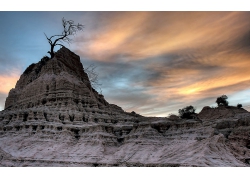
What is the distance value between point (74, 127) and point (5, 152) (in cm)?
528

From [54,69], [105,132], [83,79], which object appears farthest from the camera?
[83,79]

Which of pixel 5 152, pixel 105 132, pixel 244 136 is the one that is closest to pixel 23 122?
pixel 5 152

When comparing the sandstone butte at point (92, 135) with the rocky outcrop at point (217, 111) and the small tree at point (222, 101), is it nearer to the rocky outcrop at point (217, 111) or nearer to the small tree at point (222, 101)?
the rocky outcrop at point (217, 111)

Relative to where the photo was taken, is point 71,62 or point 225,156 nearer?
point 225,156

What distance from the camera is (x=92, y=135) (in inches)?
898

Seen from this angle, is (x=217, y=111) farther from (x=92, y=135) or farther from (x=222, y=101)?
(x=92, y=135)

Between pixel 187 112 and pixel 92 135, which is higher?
pixel 187 112

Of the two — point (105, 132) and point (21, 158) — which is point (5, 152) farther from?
point (105, 132)

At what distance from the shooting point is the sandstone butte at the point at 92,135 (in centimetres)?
1905

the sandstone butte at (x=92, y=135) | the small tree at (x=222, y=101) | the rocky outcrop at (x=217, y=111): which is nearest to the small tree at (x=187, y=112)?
the rocky outcrop at (x=217, y=111)

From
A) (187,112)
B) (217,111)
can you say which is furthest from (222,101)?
(187,112)

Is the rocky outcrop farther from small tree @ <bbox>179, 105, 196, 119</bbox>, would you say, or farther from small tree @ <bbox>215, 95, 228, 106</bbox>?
small tree @ <bbox>179, 105, 196, 119</bbox>

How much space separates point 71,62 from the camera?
107 feet

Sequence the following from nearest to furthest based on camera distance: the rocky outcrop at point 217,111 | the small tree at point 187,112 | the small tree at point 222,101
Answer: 1. the rocky outcrop at point 217,111
2. the small tree at point 222,101
3. the small tree at point 187,112
